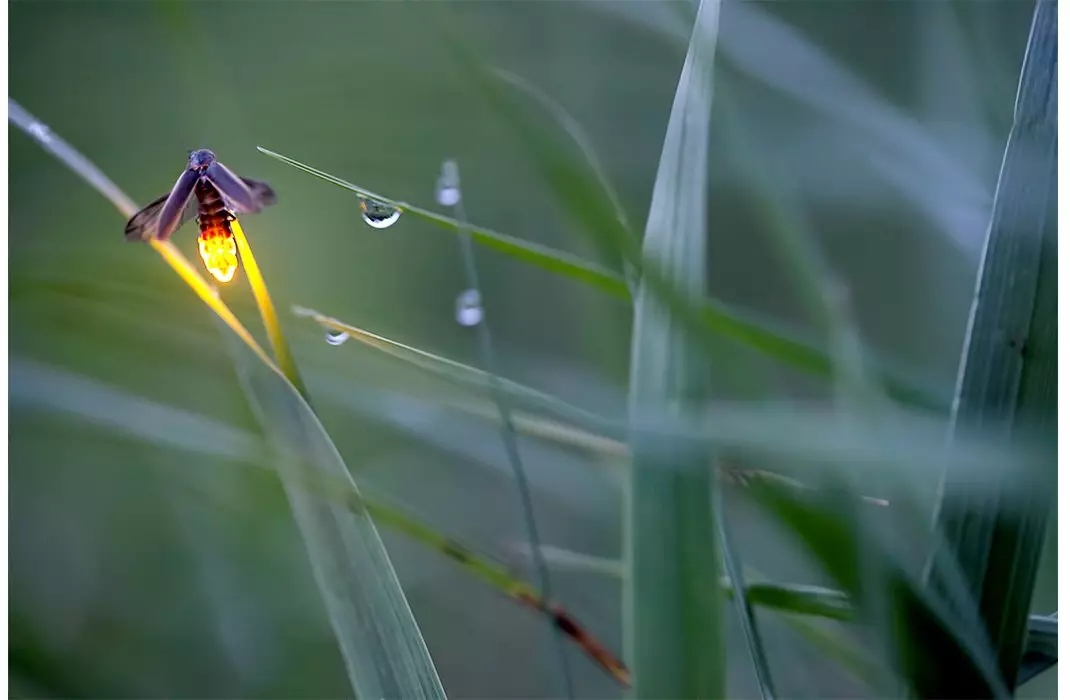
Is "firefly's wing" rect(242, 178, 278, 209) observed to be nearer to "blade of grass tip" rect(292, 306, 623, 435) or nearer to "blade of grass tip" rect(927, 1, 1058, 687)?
"blade of grass tip" rect(292, 306, 623, 435)

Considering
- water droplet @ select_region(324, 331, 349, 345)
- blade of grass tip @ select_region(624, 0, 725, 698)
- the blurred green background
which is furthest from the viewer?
the blurred green background

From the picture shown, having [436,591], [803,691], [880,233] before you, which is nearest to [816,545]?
[803,691]

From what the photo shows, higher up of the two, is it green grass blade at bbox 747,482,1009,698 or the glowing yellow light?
the glowing yellow light

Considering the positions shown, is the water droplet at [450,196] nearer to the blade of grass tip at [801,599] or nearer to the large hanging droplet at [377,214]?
the large hanging droplet at [377,214]

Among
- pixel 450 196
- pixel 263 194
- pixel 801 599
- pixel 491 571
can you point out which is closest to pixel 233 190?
pixel 263 194

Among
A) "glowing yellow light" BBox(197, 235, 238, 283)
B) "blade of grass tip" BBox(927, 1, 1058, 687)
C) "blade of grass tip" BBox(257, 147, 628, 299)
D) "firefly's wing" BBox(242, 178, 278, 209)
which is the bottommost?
"blade of grass tip" BBox(927, 1, 1058, 687)

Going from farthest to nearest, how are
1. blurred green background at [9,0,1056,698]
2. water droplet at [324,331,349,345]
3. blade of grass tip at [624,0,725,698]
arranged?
1. blurred green background at [9,0,1056,698]
2. water droplet at [324,331,349,345]
3. blade of grass tip at [624,0,725,698]

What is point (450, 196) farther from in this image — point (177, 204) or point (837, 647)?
point (837, 647)

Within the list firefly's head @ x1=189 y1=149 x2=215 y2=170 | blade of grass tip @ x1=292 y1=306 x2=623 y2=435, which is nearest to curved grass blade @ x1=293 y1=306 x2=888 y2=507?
blade of grass tip @ x1=292 y1=306 x2=623 y2=435
